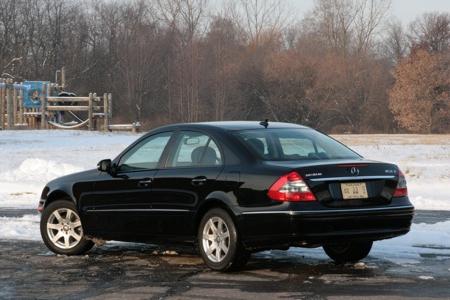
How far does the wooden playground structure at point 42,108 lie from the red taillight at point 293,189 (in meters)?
38.9

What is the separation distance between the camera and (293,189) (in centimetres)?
762

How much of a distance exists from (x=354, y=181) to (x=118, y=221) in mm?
2743

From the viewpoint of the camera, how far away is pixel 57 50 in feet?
258

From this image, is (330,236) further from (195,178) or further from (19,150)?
(19,150)

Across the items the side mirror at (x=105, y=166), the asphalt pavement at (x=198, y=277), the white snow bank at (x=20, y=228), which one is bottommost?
the asphalt pavement at (x=198, y=277)

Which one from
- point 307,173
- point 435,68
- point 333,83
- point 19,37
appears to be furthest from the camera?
point 19,37

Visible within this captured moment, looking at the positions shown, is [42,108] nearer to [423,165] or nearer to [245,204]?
[423,165]

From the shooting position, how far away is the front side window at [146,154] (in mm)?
9047

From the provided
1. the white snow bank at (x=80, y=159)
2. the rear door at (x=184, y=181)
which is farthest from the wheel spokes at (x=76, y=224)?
the white snow bank at (x=80, y=159)

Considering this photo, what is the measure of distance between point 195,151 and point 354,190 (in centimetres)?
177

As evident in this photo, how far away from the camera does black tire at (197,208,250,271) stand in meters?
7.97

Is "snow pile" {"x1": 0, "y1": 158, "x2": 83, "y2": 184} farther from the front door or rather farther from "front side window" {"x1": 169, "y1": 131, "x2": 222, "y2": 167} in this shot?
"front side window" {"x1": 169, "y1": 131, "x2": 222, "y2": 167}

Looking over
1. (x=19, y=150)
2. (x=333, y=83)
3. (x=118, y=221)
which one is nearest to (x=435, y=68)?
(x=333, y=83)

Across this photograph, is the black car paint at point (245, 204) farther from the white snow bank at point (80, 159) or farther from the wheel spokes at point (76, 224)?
the white snow bank at point (80, 159)
